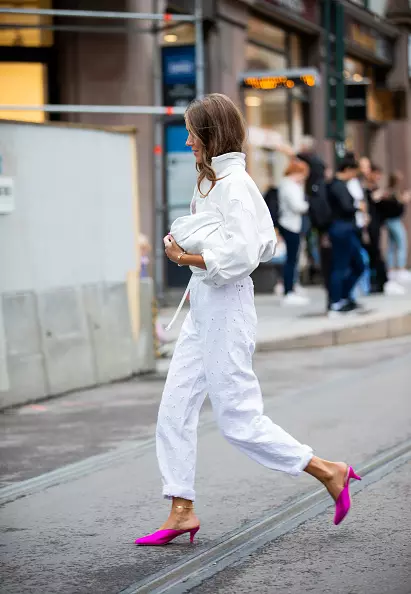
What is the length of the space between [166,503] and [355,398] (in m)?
3.59

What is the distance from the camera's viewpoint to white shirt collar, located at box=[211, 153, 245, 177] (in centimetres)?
514

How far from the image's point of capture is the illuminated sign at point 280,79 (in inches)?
688

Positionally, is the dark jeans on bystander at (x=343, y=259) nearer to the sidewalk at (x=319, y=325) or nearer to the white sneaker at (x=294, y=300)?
the sidewalk at (x=319, y=325)

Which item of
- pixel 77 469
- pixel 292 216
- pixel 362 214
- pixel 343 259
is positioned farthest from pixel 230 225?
pixel 362 214

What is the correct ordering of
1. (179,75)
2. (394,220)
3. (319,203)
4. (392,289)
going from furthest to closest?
(394,220), (392,289), (179,75), (319,203)

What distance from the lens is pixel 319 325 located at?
13.9 m

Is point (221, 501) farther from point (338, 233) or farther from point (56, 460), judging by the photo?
point (338, 233)

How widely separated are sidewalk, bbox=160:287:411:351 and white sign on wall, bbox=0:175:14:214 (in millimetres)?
3555

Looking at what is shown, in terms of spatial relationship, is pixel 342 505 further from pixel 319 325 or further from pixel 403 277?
pixel 403 277

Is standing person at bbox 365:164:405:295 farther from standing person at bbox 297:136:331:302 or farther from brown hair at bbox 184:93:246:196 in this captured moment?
brown hair at bbox 184:93:246:196

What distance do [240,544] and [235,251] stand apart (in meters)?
1.16

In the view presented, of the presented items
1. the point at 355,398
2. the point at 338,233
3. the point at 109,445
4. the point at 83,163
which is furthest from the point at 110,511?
the point at 338,233

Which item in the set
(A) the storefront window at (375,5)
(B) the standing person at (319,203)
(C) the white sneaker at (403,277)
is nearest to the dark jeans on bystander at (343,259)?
(B) the standing person at (319,203)

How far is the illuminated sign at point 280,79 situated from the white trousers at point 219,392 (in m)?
12.5
